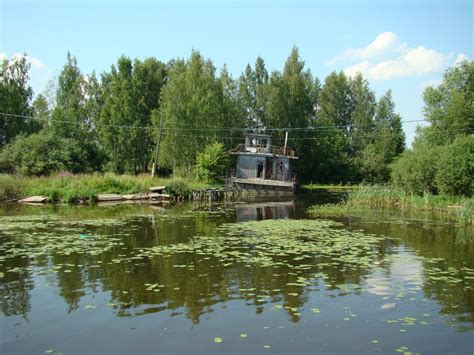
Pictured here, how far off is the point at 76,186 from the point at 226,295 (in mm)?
28228

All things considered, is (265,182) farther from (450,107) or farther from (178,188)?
(450,107)

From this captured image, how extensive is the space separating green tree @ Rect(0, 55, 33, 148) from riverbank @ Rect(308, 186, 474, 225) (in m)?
43.0

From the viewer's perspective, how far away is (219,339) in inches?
303

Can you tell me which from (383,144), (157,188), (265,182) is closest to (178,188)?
(157,188)

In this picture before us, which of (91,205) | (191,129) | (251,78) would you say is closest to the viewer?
(91,205)

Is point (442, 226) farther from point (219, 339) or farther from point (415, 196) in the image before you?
point (219, 339)

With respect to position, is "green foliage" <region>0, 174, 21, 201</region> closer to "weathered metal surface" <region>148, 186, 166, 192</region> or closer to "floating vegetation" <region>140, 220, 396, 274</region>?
"weathered metal surface" <region>148, 186, 166, 192</region>

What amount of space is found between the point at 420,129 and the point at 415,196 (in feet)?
108

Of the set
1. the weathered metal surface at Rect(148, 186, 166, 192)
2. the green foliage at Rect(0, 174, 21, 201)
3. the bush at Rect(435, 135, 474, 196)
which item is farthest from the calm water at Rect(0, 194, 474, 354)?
the weathered metal surface at Rect(148, 186, 166, 192)

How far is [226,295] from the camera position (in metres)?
10.3

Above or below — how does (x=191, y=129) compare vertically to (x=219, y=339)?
above

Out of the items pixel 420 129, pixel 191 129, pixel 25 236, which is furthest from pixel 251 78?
pixel 25 236

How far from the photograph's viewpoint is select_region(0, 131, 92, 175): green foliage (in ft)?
136

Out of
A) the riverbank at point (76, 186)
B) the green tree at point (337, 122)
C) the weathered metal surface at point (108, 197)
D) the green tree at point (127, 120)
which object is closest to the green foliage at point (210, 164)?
the riverbank at point (76, 186)
